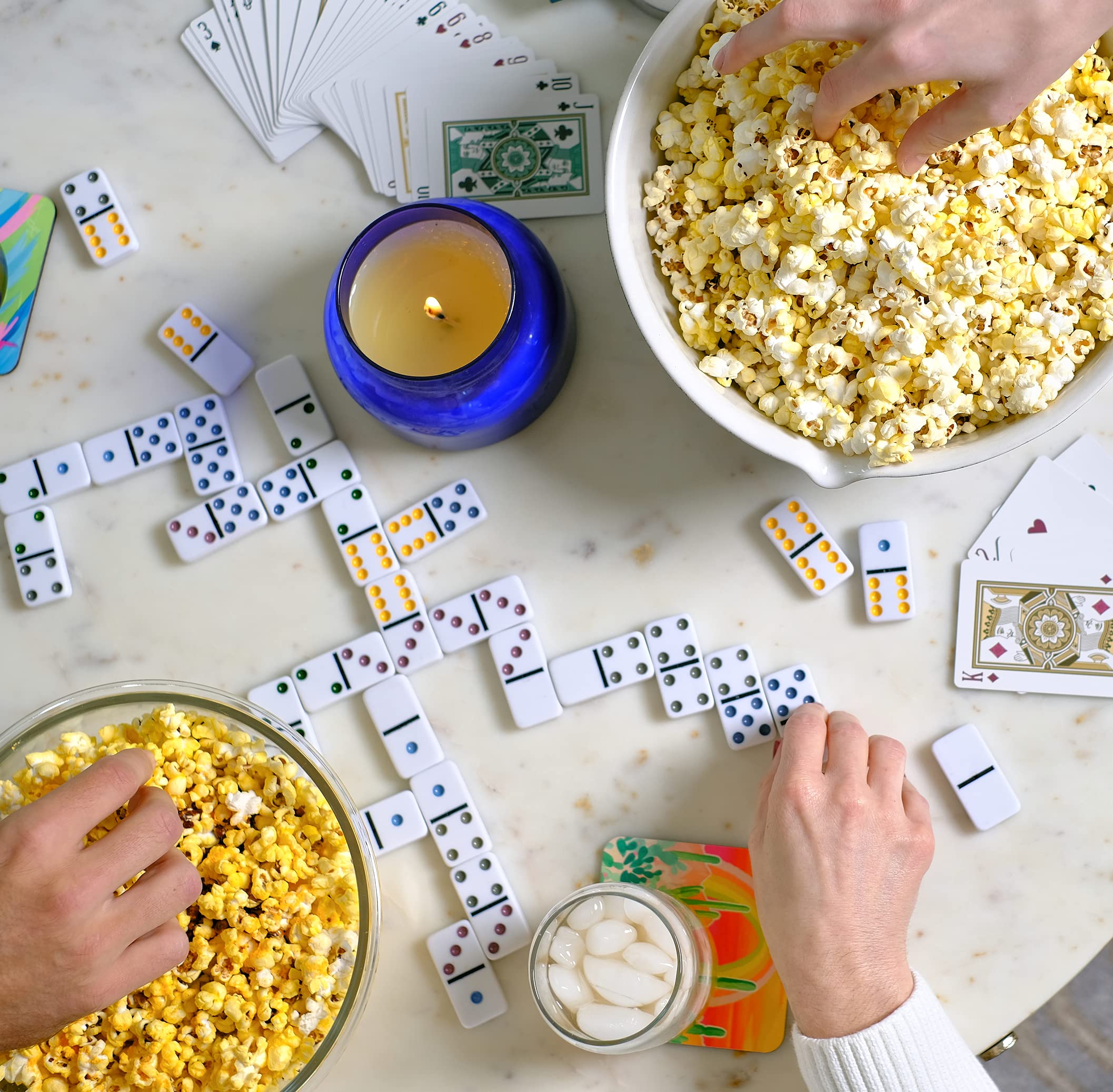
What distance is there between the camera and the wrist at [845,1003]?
93cm

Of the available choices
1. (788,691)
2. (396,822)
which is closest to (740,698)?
(788,691)

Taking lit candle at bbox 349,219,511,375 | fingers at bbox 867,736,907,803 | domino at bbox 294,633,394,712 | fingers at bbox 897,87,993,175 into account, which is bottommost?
fingers at bbox 867,736,907,803

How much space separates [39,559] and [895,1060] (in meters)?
1.03

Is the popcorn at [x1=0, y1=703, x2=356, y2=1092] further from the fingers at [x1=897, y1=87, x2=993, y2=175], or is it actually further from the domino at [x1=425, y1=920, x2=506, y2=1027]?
the fingers at [x1=897, y1=87, x2=993, y2=175]

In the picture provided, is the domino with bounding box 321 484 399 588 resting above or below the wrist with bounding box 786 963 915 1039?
above

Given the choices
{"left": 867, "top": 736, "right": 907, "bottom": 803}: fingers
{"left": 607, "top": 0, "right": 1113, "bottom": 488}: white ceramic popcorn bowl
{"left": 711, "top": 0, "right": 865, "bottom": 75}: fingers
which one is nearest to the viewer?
{"left": 711, "top": 0, "right": 865, "bottom": 75}: fingers

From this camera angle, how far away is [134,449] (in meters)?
1.13

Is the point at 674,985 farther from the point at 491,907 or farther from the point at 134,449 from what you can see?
the point at 134,449

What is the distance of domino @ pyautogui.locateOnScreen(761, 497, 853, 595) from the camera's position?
107cm

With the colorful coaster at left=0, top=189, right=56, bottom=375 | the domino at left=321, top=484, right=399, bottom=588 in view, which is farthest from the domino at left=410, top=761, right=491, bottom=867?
the colorful coaster at left=0, top=189, right=56, bottom=375

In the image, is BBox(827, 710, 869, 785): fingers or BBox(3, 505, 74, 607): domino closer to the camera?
BBox(827, 710, 869, 785): fingers

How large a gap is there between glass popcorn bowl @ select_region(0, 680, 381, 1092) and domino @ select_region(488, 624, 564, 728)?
0.67ft

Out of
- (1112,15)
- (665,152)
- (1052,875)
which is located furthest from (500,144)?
(1052,875)

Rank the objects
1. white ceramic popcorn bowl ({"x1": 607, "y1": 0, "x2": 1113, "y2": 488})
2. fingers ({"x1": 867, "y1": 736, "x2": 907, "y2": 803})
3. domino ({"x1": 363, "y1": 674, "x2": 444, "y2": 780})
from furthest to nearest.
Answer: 1. domino ({"x1": 363, "y1": 674, "x2": 444, "y2": 780})
2. fingers ({"x1": 867, "y1": 736, "x2": 907, "y2": 803})
3. white ceramic popcorn bowl ({"x1": 607, "y1": 0, "x2": 1113, "y2": 488})
